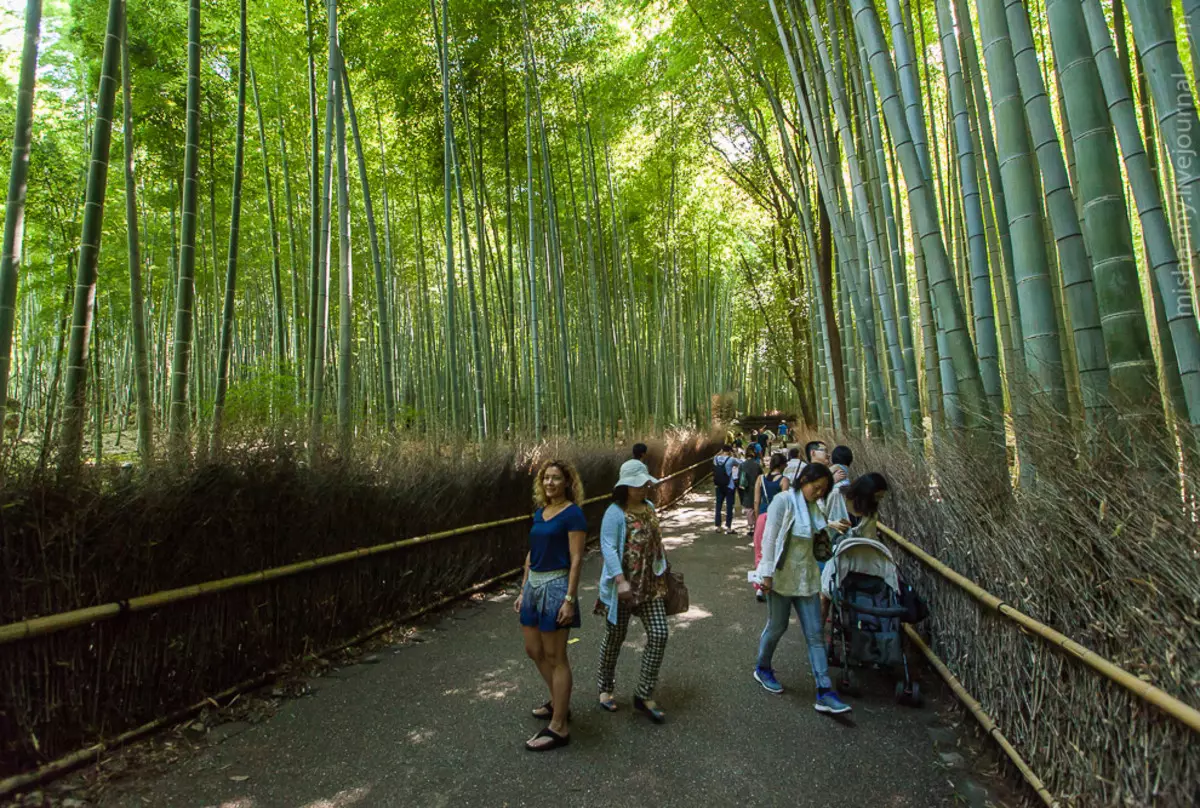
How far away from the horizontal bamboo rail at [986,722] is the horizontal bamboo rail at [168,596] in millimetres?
3165

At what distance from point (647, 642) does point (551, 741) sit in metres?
0.61

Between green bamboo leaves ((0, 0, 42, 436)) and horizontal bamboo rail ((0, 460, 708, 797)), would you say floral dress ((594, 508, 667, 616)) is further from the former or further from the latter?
green bamboo leaves ((0, 0, 42, 436))

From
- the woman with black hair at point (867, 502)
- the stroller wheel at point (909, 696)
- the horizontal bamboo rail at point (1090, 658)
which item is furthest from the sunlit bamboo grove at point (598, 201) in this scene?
the stroller wheel at point (909, 696)

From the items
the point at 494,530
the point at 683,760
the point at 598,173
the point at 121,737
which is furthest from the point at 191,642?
the point at 598,173

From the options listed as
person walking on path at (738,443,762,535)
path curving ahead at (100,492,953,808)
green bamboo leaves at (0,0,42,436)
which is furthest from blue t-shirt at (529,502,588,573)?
person walking on path at (738,443,762,535)

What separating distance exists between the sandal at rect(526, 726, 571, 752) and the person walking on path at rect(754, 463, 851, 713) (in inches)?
44.1

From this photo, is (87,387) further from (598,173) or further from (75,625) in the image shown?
(598,173)

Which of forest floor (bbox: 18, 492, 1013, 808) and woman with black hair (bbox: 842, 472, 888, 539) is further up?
woman with black hair (bbox: 842, 472, 888, 539)

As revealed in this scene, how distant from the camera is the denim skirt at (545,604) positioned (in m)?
2.49

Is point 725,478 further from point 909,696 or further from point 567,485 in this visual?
point 567,485

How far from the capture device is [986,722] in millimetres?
2373

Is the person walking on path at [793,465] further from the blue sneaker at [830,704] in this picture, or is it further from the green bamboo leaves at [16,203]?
the green bamboo leaves at [16,203]

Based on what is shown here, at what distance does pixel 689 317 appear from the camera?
18031 mm

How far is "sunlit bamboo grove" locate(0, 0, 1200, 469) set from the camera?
7.40 ft
